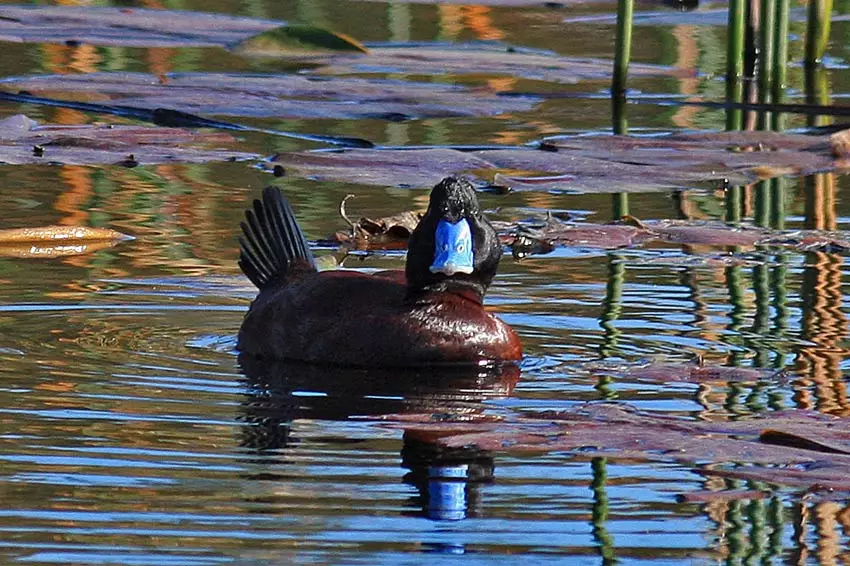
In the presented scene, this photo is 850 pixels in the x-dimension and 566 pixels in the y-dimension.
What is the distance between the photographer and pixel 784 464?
4.33 meters

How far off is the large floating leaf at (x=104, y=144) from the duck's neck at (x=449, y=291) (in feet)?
10.6

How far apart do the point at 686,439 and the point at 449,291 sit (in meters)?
1.38

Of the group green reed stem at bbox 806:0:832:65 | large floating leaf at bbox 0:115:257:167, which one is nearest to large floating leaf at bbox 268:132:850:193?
large floating leaf at bbox 0:115:257:167

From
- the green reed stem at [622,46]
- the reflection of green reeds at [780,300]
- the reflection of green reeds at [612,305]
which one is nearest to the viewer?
the reflection of green reeds at [780,300]

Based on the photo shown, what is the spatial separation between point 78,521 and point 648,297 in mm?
3095

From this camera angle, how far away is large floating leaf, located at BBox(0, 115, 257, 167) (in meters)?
8.88

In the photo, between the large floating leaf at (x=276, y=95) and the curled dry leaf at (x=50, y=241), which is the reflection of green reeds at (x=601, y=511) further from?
the large floating leaf at (x=276, y=95)

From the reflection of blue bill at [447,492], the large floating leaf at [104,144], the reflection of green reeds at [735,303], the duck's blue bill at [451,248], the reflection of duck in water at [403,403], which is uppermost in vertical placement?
the duck's blue bill at [451,248]

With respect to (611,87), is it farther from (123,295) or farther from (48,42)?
(123,295)

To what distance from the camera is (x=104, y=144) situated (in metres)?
9.16

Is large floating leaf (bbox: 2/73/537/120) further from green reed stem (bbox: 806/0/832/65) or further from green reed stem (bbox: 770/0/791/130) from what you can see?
green reed stem (bbox: 806/0/832/65)

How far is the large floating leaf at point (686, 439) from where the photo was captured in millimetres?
4324

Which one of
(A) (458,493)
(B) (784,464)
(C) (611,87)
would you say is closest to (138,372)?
(A) (458,493)

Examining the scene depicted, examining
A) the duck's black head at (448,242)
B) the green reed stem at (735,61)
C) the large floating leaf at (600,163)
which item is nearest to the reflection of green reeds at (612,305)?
the duck's black head at (448,242)
